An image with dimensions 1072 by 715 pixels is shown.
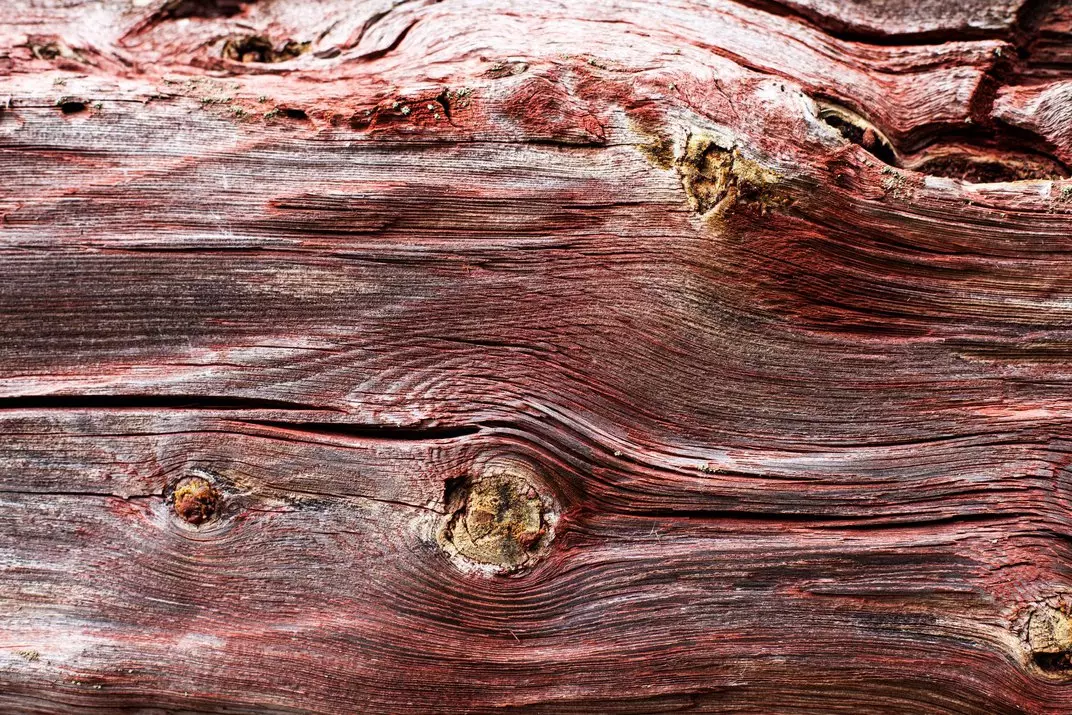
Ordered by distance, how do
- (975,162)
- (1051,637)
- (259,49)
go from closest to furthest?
(1051,637) < (975,162) < (259,49)

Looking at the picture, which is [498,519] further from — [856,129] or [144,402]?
[856,129]

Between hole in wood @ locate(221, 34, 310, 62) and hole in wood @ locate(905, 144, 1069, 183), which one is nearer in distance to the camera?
hole in wood @ locate(905, 144, 1069, 183)

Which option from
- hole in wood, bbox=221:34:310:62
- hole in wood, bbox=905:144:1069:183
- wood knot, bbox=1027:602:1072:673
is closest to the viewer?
wood knot, bbox=1027:602:1072:673

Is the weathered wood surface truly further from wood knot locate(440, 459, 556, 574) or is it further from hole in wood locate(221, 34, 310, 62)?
hole in wood locate(221, 34, 310, 62)

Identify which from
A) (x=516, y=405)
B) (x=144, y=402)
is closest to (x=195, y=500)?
(x=144, y=402)

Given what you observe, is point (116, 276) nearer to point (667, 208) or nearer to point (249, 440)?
point (249, 440)

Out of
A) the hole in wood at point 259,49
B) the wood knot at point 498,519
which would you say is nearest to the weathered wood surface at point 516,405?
the wood knot at point 498,519

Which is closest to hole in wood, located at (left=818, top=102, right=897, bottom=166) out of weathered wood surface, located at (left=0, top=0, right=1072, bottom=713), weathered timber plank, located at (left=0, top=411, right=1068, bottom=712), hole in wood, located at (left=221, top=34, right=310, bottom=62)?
weathered wood surface, located at (left=0, top=0, right=1072, bottom=713)

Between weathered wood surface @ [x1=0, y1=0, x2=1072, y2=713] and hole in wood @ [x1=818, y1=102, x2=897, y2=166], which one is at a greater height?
hole in wood @ [x1=818, y1=102, x2=897, y2=166]
